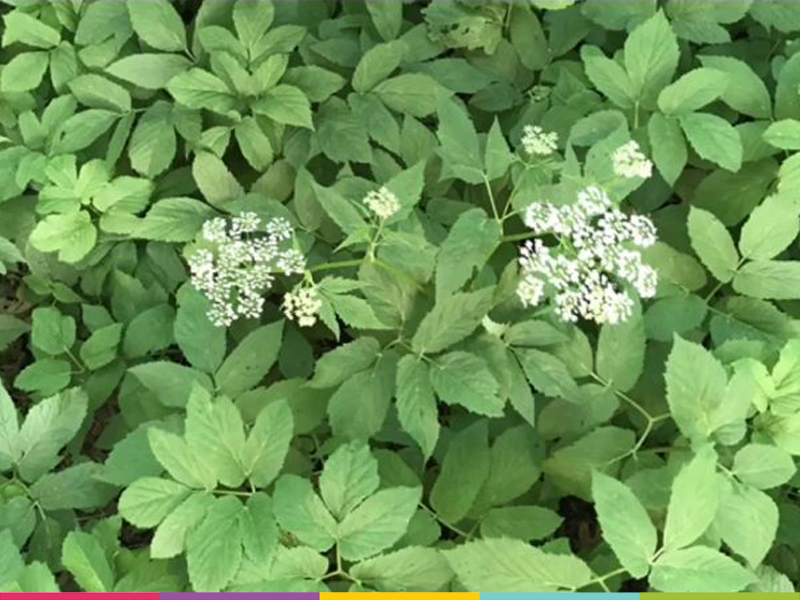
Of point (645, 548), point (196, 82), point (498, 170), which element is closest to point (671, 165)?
point (498, 170)

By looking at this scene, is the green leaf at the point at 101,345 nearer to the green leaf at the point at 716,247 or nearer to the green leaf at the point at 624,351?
the green leaf at the point at 624,351

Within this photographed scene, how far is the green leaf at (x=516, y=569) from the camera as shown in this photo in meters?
1.84

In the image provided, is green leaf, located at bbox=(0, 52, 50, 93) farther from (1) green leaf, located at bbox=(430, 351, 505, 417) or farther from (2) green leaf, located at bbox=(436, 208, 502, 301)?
(1) green leaf, located at bbox=(430, 351, 505, 417)

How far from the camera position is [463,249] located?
219cm

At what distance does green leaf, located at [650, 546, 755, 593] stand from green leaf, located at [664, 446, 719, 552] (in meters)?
0.02

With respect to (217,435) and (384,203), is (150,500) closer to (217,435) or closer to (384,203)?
(217,435)

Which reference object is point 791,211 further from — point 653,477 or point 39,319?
point 39,319

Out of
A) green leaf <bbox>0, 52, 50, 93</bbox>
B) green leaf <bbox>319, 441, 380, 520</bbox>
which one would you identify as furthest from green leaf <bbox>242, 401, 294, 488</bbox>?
green leaf <bbox>0, 52, 50, 93</bbox>

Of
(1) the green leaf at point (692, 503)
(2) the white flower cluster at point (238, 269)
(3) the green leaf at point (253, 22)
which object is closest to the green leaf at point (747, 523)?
(1) the green leaf at point (692, 503)

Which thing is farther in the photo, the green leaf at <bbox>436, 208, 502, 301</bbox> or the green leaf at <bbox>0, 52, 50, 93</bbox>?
the green leaf at <bbox>0, 52, 50, 93</bbox>

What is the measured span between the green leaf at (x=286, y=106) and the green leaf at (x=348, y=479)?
994 mm

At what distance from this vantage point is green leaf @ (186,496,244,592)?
6.15ft

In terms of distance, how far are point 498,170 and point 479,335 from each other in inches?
16.6

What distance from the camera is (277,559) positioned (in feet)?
6.43
